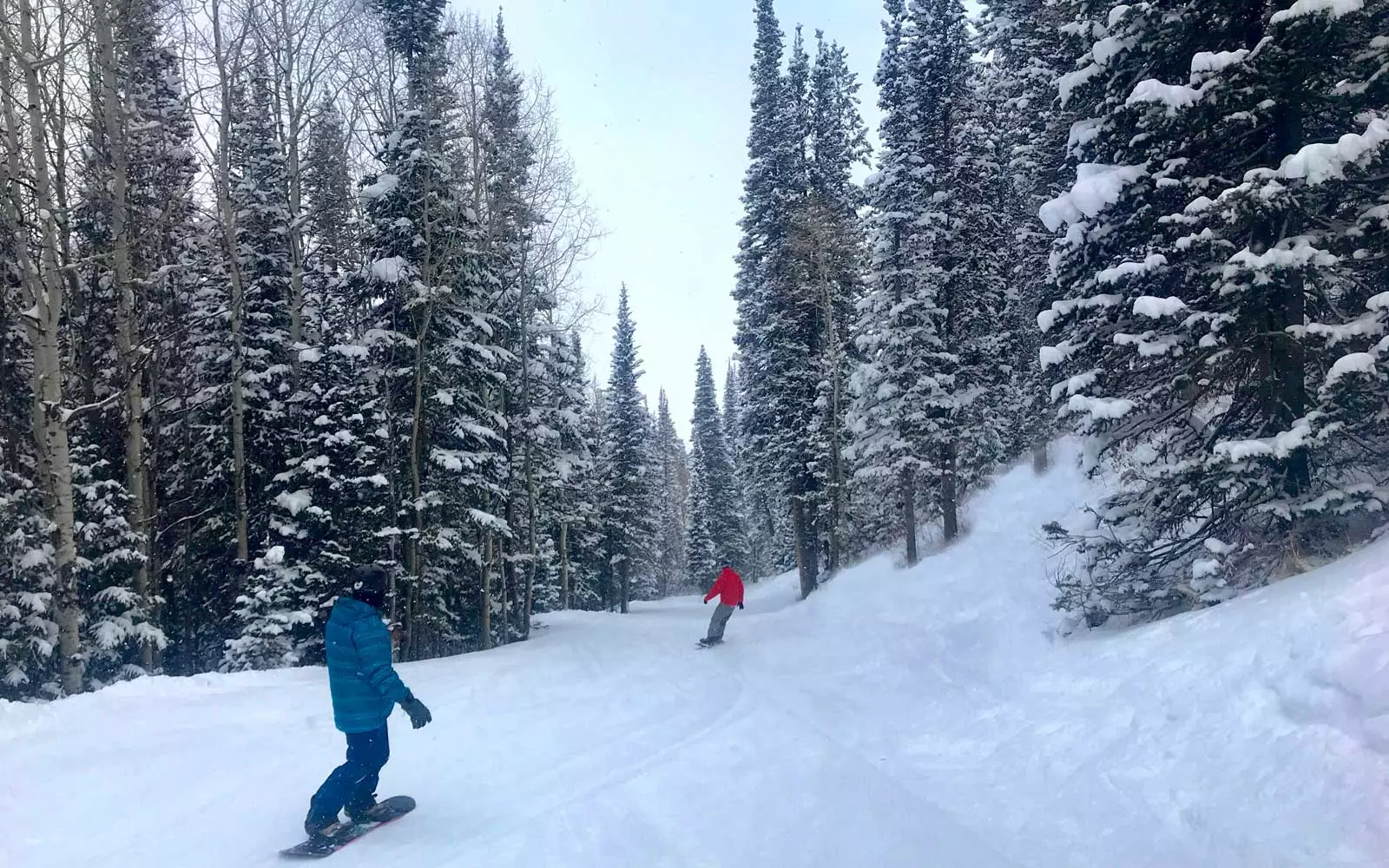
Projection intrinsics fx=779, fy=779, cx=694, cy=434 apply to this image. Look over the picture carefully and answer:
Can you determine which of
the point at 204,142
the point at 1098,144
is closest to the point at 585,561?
the point at 204,142

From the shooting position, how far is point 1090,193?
881cm

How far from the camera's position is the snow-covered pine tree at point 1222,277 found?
293 inches

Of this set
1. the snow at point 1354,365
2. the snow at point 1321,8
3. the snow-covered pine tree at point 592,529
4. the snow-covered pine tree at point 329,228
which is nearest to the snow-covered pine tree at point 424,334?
the snow-covered pine tree at point 329,228

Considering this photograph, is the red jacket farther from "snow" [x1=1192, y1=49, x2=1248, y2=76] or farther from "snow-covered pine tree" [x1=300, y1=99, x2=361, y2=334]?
"snow" [x1=1192, y1=49, x2=1248, y2=76]

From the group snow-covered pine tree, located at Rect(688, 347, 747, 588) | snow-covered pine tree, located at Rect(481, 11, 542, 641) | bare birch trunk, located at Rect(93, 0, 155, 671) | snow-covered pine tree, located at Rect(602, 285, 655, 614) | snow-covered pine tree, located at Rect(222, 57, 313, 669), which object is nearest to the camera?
bare birch trunk, located at Rect(93, 0, 155, 671)

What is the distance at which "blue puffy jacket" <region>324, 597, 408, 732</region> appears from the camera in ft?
19.9

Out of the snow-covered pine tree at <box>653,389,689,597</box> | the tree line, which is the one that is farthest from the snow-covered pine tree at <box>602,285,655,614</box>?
the tree line

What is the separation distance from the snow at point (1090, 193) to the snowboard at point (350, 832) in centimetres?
876

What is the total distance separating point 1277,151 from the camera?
8.20 m

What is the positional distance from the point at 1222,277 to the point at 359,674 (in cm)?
881

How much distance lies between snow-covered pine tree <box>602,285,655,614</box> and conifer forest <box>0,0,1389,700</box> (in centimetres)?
933

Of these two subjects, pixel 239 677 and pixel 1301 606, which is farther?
pixel 239 677

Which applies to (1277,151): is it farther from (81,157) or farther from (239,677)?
(81,157)

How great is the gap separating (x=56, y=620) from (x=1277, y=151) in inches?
713
